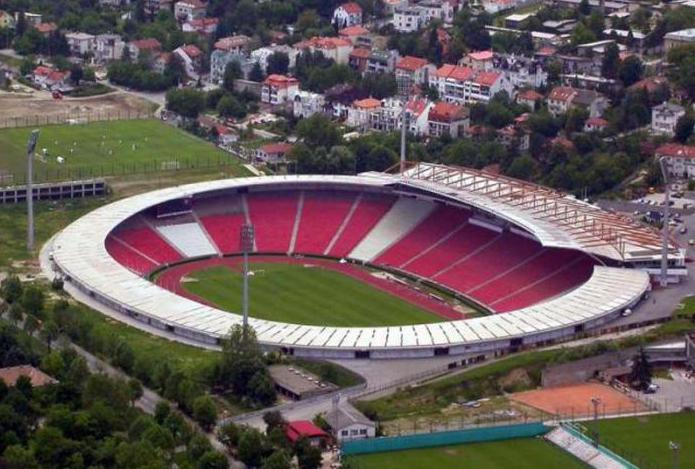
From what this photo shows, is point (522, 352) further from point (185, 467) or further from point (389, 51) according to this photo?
point (389, 51)

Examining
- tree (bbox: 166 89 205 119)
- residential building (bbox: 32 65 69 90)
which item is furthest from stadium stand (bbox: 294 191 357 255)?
residential building (bbox: 32 65 69 90)

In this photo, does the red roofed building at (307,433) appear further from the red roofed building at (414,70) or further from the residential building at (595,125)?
the red roofed building at (414,70)

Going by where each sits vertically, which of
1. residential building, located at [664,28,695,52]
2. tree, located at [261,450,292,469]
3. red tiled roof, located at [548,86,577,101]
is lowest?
tree, located at [261,450,292,469]

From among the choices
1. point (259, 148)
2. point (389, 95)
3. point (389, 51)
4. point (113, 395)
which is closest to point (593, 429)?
point (113, 395)

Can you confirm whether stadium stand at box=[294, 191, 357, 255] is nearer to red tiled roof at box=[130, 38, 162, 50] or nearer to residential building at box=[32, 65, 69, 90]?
residential building at box=[32, 65, 69, 90]

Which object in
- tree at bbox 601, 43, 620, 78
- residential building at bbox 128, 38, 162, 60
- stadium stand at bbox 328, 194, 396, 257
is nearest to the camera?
stadium stand at bbox 328, 194, 396, 257

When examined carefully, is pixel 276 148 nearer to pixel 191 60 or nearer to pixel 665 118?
pixel 665 118

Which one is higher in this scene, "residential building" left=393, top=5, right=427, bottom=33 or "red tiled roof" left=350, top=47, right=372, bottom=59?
"residential building" left=393, top=5, right=427, bottom=33
